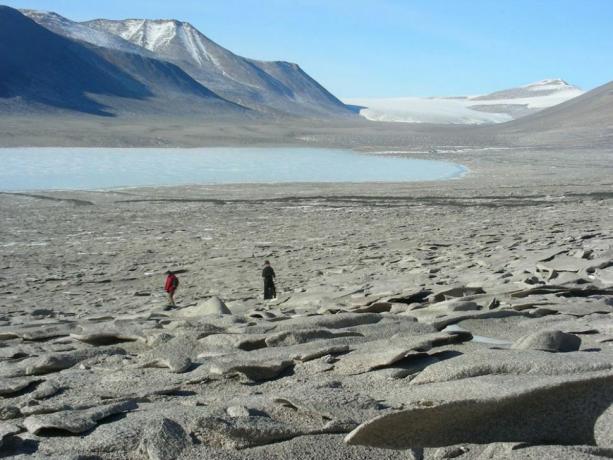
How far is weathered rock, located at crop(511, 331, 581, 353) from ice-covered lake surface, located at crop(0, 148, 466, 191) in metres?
26.3

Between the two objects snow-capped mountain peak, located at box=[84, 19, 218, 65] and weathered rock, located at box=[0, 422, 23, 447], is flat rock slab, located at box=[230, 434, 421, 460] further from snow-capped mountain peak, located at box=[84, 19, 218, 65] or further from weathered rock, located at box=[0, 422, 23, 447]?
snow-capped mountain peak, located at box=[84, 19, 218, 65]

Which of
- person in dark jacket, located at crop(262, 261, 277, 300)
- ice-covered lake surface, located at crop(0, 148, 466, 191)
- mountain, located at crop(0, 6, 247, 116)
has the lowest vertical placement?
person in dark jacket, located at crop(262, 261, 277, 300)

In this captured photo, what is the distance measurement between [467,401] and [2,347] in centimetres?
419

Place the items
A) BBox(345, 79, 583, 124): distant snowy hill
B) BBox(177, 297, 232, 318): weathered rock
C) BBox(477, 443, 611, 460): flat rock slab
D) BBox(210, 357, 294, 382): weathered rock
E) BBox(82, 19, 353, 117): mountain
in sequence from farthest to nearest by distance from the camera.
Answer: BBox(82, 19, 353, 117): mountain → BBox(345, 79, 583, 124): distant snowy hill → BBox(177, 297, 232, 318): weathered rock → BBox(210, 357, 294, 382): weathered rock → BBox(477, 443, 611, 460): flat rock slab

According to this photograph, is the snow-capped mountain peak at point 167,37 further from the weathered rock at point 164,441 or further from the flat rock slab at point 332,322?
the weathered rock at point 164,441

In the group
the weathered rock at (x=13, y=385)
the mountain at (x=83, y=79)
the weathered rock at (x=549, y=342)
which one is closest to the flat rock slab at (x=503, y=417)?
the weathered rock at (x=549, y=342)

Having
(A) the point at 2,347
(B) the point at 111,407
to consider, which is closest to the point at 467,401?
(B) the point at 111,407

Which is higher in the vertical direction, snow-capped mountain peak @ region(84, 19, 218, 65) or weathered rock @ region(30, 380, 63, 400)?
snow-capped mountain peak @ region(84, 19, 218, 65)

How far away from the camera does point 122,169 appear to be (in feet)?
131

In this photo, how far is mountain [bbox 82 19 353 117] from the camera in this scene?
16149 cm

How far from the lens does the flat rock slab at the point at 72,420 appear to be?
3969 mm

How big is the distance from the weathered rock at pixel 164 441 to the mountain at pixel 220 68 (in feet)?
495

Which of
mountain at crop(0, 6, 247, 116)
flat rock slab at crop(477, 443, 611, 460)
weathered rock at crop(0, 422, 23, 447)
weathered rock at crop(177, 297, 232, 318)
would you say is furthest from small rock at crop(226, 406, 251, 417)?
mountain at crop(0, 6, 247, 116)

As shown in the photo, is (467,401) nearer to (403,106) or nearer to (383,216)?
(383,216)
